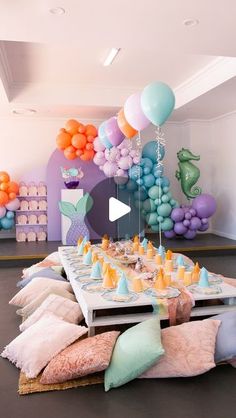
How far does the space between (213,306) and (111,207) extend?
448 cm

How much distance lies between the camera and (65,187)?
6812mm

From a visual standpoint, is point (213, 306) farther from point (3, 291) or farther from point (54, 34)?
point (54, 34)

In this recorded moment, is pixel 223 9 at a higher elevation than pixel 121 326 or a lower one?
higher

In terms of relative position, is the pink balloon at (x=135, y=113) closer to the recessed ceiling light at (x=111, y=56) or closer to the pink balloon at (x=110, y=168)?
the recessed ceiling light at (x=111, y=56)

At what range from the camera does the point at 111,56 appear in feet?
15.3

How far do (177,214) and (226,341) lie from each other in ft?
13.5

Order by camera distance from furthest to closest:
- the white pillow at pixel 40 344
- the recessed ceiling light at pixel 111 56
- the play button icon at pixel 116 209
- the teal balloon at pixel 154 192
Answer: the play button icon at pixel 116 209
the teal balloon at pixel 154 192
the recessed ceiling light at pixel 111 56
the white pillow at pixel 40 344

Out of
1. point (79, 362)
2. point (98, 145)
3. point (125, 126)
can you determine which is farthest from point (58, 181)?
point (79, 362)

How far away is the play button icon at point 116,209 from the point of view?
7120 mm

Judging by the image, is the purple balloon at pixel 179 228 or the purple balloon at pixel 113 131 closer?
the purple balloon at pixel 113 131

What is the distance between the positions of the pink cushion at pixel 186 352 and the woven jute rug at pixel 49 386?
0.27 metres

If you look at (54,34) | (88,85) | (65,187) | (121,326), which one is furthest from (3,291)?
(88,85)

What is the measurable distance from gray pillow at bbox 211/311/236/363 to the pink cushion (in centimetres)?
4

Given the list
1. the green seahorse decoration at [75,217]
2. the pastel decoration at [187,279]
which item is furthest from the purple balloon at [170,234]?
the pastel decoration at [187,279]
